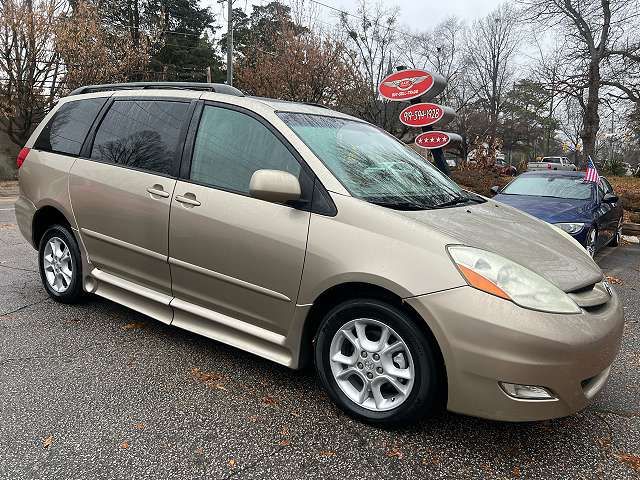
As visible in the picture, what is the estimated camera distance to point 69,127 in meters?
4.12

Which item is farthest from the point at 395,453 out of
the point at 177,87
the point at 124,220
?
the point at 177,87

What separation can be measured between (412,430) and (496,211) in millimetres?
1565

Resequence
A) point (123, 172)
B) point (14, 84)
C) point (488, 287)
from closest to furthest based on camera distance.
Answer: point (488, 287) → point (123, 172) → point (14, 84)

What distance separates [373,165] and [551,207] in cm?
502

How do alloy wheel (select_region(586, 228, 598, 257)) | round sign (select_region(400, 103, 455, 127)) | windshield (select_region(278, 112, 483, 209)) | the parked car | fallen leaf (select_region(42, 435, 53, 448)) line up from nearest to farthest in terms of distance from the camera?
fallen leaf (select_region(42, 435, 53, 448)), windshield (select_region(278, 112, 483, 209)), alloy wheel (select_region(586, 228, 598, 257)), round sign (select_region(400, 103, 455, 127)), the parked car

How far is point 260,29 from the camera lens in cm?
2905

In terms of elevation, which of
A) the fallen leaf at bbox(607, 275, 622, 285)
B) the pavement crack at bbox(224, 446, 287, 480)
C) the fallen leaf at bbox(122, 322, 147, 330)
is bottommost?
the fallen leaf at bbox(607, 275, 622, 285)

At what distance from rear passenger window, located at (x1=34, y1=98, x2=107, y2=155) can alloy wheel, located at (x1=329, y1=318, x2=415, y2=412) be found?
2.74 m

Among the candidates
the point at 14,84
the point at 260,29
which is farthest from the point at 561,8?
the point at 14,84

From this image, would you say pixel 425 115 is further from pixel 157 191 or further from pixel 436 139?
pixel 157 191

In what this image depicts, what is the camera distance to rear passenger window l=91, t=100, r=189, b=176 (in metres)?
3.37

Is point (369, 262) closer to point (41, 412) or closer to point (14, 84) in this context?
point (41, 412)

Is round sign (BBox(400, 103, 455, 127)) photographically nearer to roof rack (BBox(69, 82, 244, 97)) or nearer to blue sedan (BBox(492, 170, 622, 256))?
blue sedan (BBox(492, 170, 622, 256))

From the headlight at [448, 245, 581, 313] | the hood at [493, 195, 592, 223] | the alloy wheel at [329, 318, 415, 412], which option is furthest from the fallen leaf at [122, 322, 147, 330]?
the hood at [493, 195, 592, 223]
